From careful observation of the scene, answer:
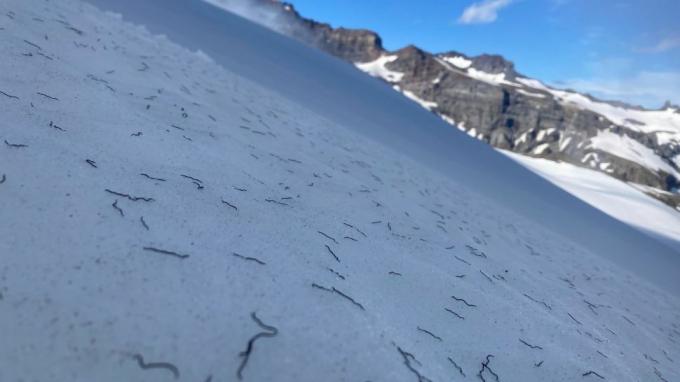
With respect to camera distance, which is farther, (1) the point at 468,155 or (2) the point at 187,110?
(1) the point at 468,155

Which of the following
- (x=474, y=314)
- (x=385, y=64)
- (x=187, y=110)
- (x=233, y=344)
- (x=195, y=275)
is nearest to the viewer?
(x=233, y=344)

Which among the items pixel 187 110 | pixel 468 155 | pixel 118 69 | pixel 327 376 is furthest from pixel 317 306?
pixel 468 155

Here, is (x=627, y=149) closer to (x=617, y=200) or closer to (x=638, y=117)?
(x=638, y=117)

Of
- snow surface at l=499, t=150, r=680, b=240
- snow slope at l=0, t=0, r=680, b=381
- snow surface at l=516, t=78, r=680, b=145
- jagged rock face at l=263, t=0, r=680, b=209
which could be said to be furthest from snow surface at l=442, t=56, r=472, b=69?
snow slope at l=0, t=0, r=680, b=381

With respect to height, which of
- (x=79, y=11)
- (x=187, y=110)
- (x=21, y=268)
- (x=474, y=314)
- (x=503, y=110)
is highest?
(x=503, y=110)

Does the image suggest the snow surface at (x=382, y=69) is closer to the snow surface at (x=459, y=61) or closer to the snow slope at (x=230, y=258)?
the snow surface at (x=459, y=61)

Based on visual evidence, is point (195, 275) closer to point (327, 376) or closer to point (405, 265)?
point (327, 376)

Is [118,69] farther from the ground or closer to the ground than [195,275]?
farther from the ground

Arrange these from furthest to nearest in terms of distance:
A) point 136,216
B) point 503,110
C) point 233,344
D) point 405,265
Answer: point 503,110 < point 405,265 < point 136,216 < point 233,344
